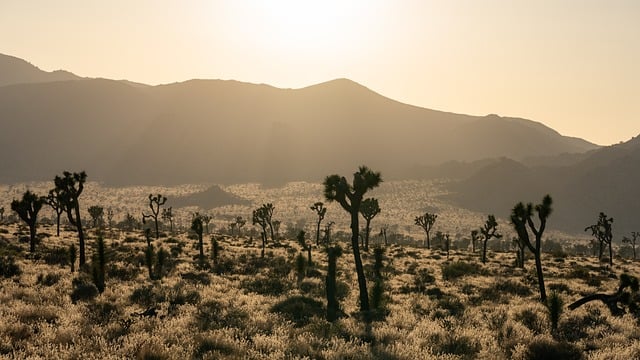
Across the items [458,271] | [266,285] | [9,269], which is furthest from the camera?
[458,271]

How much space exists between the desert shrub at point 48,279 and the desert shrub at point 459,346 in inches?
718

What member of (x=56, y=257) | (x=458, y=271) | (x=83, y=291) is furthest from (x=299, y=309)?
(x=56, y=257)

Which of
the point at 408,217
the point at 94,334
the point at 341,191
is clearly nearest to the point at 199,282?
the point at 341,191

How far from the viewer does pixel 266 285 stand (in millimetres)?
25000

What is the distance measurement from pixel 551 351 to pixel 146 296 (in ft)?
50.3

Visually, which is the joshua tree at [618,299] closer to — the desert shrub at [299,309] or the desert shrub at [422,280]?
the desert shrub at [422,280]

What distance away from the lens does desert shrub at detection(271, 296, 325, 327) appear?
16625 millimetres

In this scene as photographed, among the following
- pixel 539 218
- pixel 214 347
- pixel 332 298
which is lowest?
pixel 332 298

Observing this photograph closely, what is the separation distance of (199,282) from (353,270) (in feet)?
41.5

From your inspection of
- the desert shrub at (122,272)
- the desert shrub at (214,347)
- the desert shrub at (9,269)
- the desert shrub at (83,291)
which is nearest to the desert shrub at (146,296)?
the desert shrub at (83,291)

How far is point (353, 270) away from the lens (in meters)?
33.7

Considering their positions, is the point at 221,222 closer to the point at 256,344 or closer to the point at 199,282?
the point at 199,282

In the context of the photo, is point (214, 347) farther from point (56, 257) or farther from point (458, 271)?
point (458, 271)

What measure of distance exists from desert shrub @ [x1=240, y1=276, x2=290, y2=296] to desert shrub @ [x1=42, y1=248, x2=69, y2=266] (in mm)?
12616
